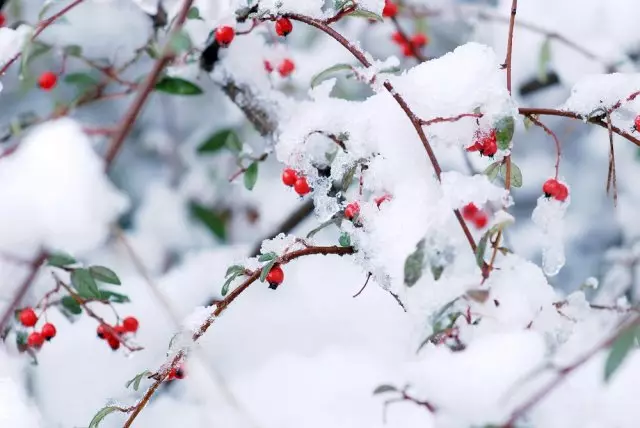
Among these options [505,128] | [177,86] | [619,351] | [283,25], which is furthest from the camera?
[177,86]

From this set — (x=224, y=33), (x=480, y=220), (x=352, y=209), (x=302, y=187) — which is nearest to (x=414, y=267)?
(x=352, y=209)

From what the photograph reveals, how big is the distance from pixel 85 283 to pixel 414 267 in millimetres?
486

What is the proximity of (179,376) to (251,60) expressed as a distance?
53 cm

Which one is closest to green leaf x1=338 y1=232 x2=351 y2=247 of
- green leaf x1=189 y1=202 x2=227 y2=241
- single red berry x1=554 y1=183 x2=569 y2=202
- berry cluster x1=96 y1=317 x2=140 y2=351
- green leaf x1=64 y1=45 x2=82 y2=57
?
single red berry x1=554 y1=183 x2=569 y2=202

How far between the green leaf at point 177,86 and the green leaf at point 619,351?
0.75 meters

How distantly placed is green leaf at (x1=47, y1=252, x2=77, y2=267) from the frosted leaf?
569 millimetres

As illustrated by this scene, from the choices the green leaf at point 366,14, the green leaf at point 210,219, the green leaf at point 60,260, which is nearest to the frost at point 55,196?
the green leaf at point 60,260

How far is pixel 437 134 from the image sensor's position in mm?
777

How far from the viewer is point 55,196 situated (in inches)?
29.2

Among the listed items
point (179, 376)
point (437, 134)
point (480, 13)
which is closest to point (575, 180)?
point (480, 13)

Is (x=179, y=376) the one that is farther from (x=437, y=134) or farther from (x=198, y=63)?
(x=198, y=63)

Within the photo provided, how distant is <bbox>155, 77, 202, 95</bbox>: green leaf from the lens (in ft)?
3.55

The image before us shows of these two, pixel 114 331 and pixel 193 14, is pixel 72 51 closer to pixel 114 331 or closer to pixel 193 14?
pixel 193 14

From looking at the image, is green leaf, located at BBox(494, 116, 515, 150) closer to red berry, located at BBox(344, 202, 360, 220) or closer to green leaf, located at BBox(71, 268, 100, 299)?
red berry, located at BBox(344, 202, 360, 220)
